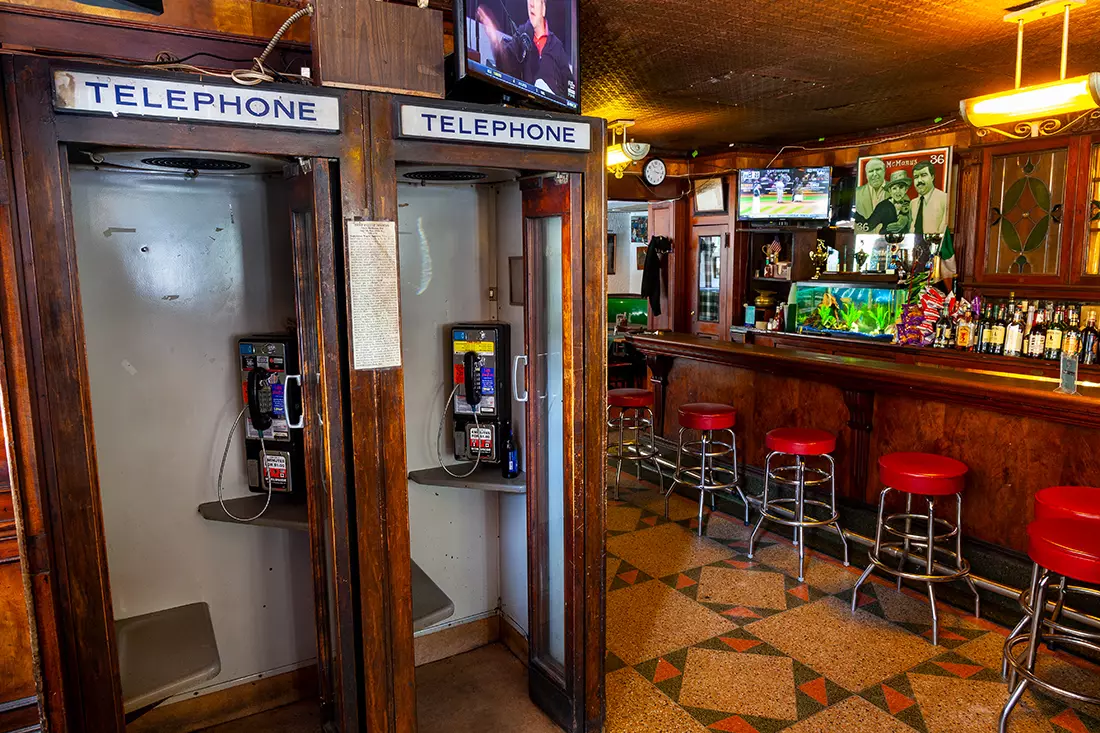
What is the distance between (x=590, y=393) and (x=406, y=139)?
1060mm

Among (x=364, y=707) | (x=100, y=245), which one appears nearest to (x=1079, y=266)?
(x=364, y=707)

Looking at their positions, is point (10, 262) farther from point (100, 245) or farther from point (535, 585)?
point (535, 585)

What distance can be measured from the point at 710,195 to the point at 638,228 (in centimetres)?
454

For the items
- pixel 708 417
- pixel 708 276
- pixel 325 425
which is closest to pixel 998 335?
pixel 708 417

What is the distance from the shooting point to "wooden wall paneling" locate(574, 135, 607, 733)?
250cm

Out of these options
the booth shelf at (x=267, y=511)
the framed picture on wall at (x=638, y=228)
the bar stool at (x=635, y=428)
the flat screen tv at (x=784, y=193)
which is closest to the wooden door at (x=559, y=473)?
the booth shelf at (x=267, y=511)

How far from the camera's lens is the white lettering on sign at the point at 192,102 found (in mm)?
1724

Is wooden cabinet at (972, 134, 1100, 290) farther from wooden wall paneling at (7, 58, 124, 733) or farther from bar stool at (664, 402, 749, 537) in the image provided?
wooden wall paneling at (7, 58, 124, 733)

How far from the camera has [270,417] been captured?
2.90 m

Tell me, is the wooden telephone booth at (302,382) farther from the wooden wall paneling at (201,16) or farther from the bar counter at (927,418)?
the bar counter at (927,418)

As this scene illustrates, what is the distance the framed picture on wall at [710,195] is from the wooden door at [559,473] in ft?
19.1

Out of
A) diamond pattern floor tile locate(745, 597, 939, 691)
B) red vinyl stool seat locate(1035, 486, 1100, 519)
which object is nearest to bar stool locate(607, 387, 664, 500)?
diamond pattern floor tile locate(745, 597, 939, 691)

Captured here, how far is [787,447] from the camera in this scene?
13.9 ft

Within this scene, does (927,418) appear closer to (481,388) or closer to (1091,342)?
(1091,342)
